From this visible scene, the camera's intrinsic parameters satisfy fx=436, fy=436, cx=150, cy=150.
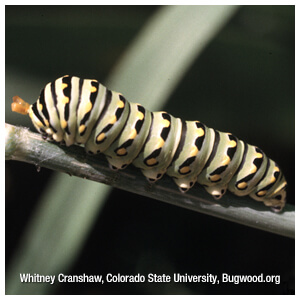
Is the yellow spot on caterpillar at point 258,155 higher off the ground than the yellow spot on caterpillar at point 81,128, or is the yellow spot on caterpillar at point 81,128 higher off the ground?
the yellow spot on caterpillar at point 258,155

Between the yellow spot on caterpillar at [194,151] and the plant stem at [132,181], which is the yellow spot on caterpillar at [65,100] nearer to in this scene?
the plant stem at [132,181]

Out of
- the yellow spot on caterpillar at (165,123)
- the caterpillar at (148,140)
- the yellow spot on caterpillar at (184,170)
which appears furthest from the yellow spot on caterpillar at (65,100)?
the yellow spot on caterpillar at (184,170)

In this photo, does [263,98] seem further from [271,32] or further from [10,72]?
[10,72]

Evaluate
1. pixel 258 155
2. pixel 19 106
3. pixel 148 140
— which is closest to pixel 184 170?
pixel 148 140

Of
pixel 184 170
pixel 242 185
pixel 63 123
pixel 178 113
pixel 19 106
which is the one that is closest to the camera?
pixel 63 123

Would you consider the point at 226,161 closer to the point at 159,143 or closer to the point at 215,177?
the point at 215,177

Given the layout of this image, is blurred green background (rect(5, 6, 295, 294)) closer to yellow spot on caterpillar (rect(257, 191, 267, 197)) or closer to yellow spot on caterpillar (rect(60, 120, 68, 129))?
yellow spot on caterpillar (rect(257, 191, 267, 197))
